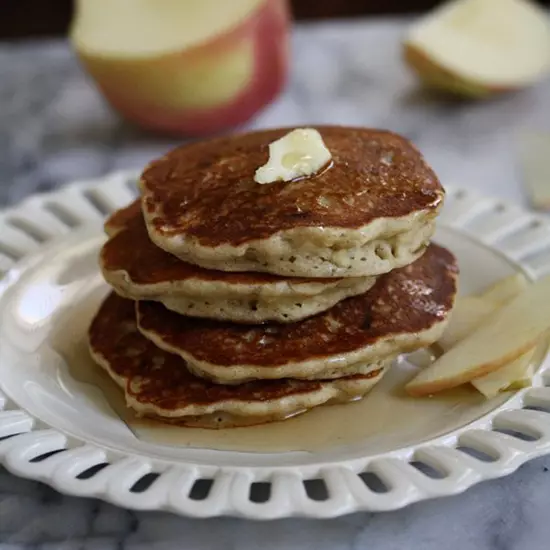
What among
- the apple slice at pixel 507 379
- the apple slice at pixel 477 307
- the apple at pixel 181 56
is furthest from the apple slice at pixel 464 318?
the apple at pixel 181 56

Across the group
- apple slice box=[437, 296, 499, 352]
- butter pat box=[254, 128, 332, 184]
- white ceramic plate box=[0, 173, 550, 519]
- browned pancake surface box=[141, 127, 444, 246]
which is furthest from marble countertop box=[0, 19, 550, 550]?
butter pat box=[254, 128, 332, 184]

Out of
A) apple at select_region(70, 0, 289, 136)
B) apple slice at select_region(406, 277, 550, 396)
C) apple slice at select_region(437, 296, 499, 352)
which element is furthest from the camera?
apple at select_region(70, 0, 289, 136)

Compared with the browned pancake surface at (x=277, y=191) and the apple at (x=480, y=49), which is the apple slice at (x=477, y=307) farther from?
the apple at (x=480, y=49)

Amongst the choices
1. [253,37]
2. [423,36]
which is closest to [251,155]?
[253,37]

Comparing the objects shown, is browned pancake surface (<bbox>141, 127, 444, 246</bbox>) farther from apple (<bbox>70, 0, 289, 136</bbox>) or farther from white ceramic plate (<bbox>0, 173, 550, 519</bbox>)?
apple (<bbox>70, 0, 289, 136</bbox>)

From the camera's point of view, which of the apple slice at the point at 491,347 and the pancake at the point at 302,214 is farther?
the apple slice at the point at 491,347

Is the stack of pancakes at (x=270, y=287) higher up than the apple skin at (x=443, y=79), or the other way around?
the stack of pancakes at (x=270, y=287)
